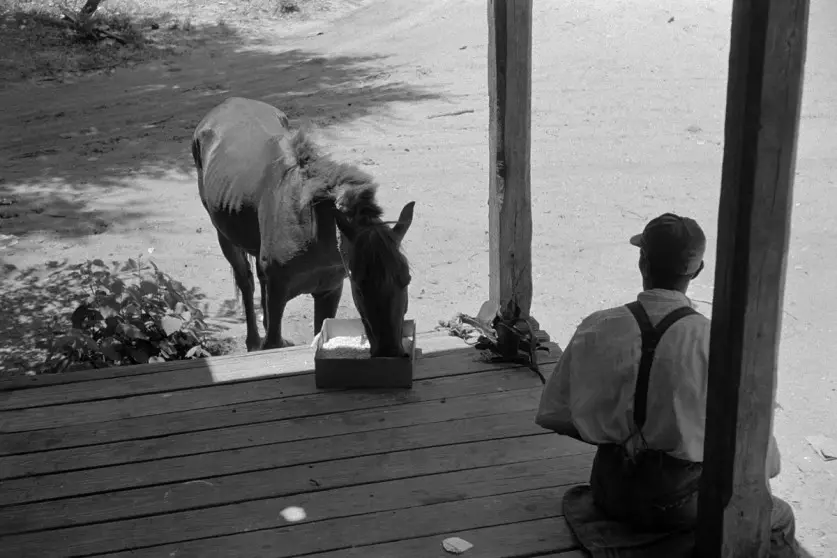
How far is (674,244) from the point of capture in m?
2.84

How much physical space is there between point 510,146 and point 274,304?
1.62 m

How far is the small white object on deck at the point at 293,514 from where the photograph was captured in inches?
133

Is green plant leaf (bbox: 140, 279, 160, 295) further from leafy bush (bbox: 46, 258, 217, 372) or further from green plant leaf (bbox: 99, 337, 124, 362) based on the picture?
green plant leaf (bbox: 99, 337, 124, 362)

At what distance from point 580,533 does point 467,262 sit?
15.3 feet

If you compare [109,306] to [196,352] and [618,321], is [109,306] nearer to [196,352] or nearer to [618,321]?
[196,352]

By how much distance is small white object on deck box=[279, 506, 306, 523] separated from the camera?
3375 mm


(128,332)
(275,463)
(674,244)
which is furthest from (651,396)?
(128,332)

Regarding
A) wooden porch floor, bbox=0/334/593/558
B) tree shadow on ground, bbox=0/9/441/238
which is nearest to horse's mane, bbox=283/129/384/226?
wooden porch floor, bbox=0/334/593/558

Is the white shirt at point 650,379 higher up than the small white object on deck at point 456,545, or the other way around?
the white shirt at point 650,379

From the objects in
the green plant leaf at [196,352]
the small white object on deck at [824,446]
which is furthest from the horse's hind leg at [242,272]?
the small white object on deck at [824,446]

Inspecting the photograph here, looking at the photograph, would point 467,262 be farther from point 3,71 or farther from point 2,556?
point 3,71

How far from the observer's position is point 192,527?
3344 millimetres

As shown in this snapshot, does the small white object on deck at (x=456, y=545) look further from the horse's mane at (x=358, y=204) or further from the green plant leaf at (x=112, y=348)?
the green plant leaf at (x=112, y=348)

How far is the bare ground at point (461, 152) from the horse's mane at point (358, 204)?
77.2 inches
